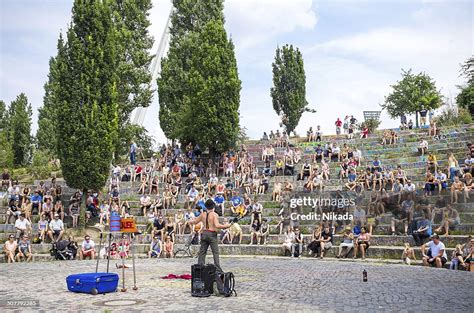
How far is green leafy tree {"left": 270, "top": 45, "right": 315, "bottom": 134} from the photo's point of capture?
5256cm

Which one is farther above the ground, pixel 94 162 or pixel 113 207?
pixel 94 162

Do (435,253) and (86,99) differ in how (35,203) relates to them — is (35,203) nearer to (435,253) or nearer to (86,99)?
(86,99)

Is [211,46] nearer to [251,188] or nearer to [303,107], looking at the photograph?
[251,188]

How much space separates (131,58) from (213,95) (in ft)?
25.1

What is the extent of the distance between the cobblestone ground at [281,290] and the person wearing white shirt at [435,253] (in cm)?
48

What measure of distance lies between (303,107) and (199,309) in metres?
45.4

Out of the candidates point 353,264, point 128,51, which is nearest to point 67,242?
point 353,264

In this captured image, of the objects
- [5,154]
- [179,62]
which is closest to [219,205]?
[179,62]

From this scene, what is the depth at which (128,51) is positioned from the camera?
37.9 meters

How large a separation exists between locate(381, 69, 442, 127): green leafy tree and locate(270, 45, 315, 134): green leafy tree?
32.3 feet

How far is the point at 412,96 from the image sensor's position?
54.8 m

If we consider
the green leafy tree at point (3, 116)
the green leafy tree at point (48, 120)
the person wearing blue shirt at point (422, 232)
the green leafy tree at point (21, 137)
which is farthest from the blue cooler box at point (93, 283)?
the green leafy tree at point (3, 116)

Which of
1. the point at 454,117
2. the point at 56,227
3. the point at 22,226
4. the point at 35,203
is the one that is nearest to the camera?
the point at 22,226

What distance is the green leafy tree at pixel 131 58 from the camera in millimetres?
36938
